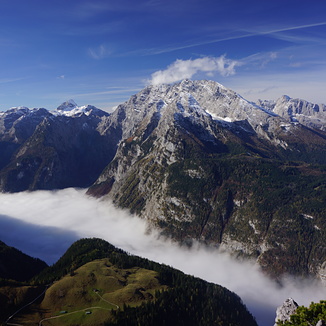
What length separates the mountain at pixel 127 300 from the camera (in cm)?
13550

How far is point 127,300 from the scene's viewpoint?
148 metres

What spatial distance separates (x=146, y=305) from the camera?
142 metres

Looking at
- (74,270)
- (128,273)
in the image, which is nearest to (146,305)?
(128,273)

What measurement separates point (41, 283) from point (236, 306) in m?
121

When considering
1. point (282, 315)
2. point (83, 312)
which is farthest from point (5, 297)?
point (282, 315)

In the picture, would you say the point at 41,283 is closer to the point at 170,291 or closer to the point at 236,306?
the point at 170,291

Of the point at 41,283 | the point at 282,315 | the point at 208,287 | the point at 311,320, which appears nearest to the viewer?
the point at 311,320

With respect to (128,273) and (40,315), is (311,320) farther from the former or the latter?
(128,273)

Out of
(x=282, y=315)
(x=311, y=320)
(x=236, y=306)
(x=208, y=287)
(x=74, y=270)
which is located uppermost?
(x=311, y=320)

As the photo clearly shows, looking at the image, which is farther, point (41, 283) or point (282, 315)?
point (41, 283)

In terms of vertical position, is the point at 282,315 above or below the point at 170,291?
above

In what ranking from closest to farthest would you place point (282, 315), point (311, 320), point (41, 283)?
point (311, 320) → point (282, 315) → point (41, 283)

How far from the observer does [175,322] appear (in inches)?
5635

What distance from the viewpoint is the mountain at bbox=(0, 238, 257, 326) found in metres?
136
